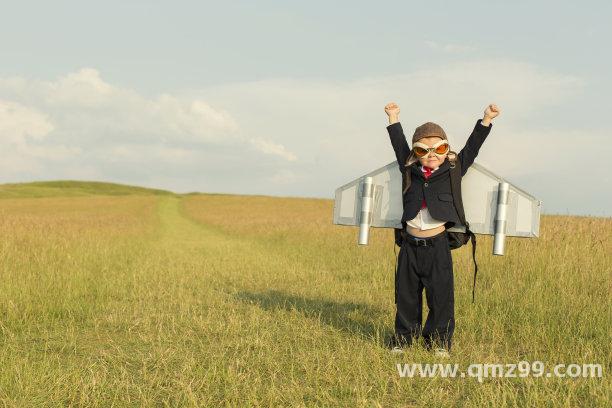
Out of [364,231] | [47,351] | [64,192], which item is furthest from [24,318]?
[64,192]

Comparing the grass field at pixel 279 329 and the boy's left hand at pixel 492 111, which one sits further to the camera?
the boy's left hand at pixel 492 111

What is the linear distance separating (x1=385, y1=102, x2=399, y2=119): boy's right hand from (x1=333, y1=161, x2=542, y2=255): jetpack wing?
20.7 inches

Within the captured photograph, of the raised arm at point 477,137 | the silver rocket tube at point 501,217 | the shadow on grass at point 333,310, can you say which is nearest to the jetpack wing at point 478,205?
the silver rocket tube at point 501,217

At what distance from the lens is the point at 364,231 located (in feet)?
18.7

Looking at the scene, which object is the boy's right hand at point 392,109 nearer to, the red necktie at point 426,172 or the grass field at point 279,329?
the red necktie at point 426,172

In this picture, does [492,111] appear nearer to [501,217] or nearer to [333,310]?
[501,217]

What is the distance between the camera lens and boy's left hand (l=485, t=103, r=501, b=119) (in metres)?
5.13

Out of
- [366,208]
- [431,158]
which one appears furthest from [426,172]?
[366,208]

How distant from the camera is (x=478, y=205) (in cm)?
534

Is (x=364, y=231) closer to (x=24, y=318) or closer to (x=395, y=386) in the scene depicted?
(x=395, y=386)

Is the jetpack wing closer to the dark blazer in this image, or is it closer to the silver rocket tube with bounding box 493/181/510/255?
the silver rocket tube with bounding box 493/181/510/255

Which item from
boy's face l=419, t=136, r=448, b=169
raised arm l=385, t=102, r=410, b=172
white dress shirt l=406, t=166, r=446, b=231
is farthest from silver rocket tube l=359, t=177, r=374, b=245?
boy's face l=419, t=136, r=448, b=169

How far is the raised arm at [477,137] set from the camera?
515 cm

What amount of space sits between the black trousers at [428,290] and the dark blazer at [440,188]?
0.26m
